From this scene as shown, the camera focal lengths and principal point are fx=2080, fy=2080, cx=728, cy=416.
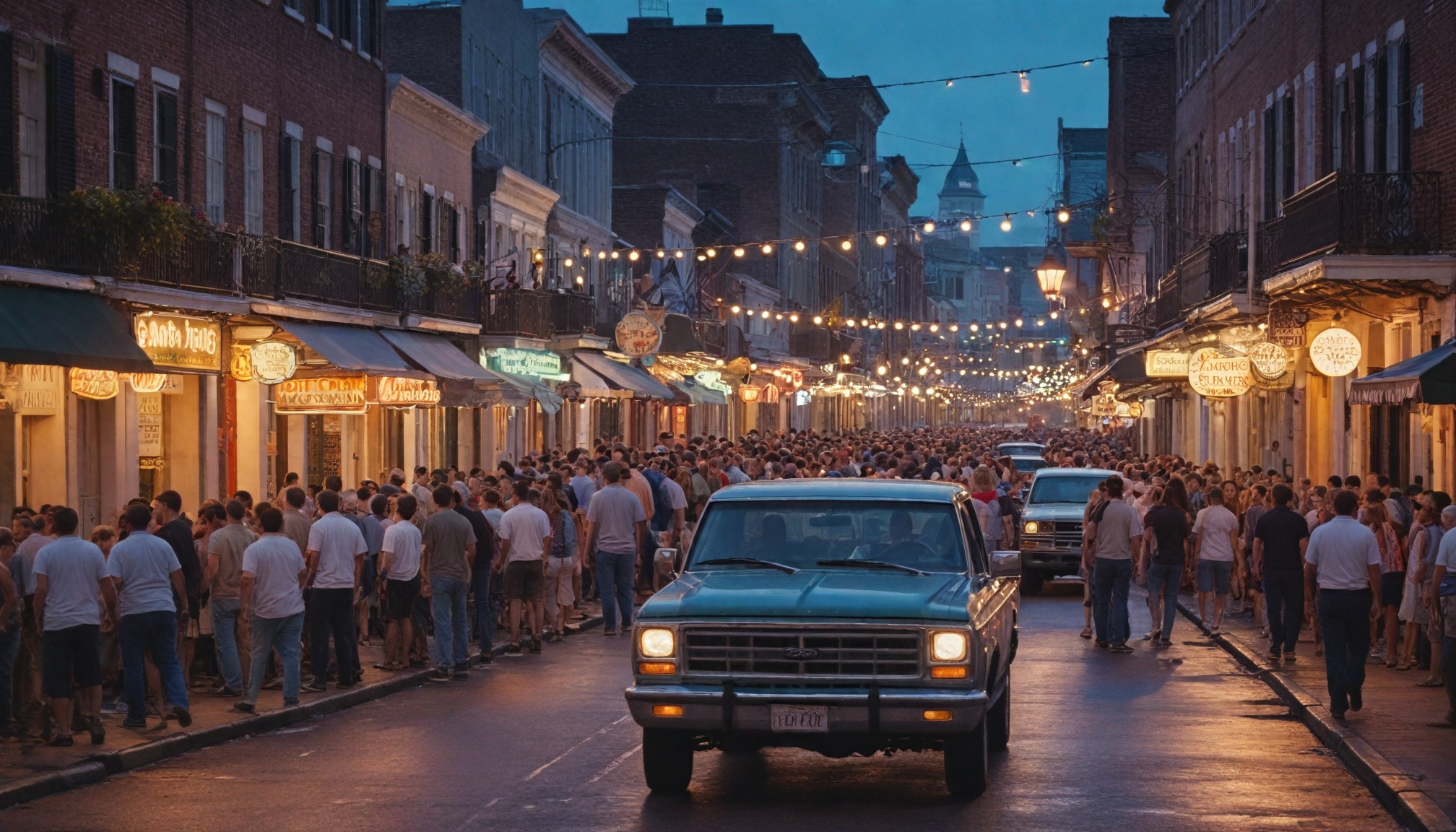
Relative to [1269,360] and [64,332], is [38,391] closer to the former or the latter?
[64,332]

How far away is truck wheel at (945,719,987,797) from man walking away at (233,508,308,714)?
618 cm

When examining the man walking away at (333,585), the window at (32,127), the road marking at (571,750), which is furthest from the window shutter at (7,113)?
the road marking at (571,750)

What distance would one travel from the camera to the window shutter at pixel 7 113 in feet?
71.9

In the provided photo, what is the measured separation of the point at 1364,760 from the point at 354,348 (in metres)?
20.3

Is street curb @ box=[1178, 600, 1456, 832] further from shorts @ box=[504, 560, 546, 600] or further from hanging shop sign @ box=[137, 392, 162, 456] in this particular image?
hanging shop sign @ box=[137, 392, 162, 456]

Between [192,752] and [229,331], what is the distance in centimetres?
1457

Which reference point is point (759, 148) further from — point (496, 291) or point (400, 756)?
point (400, 756)

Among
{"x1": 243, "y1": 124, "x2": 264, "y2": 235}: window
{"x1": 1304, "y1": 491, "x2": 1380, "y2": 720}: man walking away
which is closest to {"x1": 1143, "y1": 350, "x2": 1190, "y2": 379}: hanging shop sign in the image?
{"x1": 243, "y1": 124, "x2": 264, "y2": 235}: window

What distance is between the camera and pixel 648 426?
208ft

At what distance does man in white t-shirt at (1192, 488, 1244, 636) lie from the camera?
74.1ft

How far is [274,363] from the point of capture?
84.7 feet

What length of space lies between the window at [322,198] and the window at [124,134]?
7249mm

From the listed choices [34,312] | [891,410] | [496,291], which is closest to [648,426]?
[496,291]

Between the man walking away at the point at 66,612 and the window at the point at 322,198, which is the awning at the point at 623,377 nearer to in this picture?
the window at the point at 322,198
